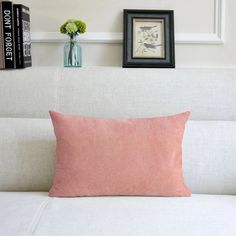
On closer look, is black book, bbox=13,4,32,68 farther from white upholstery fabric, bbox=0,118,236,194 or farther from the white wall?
white upholstery fabric, bbox=0,118,236,194

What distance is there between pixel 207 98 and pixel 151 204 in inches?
23.0

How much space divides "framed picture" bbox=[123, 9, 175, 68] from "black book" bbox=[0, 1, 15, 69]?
1.73ft

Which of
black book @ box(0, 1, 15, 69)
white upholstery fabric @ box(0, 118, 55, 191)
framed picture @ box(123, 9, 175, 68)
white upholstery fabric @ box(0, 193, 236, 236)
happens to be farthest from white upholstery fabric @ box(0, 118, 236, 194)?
framed picture @ box(123, 9, 175, 68)

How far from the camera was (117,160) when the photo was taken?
5.10 feet

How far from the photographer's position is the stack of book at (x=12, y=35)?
6.21 feet

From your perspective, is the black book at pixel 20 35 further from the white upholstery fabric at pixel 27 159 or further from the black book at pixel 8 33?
the white upholstery fabric at pixel 27 159

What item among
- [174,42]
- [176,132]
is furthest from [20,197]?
[174,42]

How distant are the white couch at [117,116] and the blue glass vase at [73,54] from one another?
0.49 ft

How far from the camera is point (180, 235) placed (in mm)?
1263

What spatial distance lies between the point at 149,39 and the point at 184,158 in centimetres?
68

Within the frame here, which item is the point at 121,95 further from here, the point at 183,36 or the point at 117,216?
the point at 117,216

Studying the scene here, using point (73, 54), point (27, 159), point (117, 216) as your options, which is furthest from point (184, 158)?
point (73, 54)

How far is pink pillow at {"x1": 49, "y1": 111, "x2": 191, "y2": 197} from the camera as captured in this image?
5.08 ft

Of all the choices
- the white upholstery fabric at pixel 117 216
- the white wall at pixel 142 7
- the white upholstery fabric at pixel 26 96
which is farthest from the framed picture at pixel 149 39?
the white upholstery fabric at pixel 117 216
